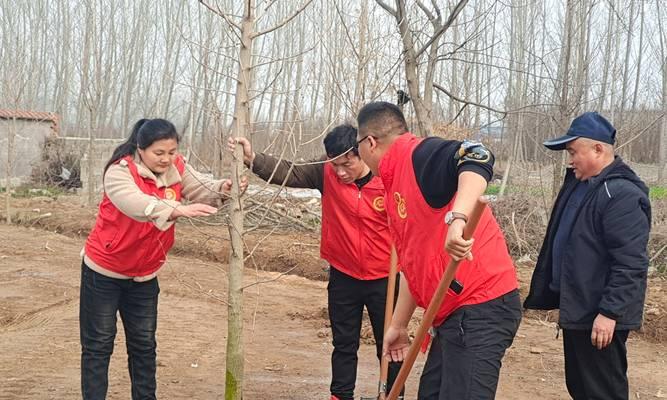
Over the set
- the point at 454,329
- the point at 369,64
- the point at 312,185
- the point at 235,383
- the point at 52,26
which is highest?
the point at 52,26

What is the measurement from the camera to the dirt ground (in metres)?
5.40

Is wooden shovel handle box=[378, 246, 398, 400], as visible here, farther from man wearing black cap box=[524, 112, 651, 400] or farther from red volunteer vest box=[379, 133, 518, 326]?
red volunteer vest box=[379, 133, 518, 326]

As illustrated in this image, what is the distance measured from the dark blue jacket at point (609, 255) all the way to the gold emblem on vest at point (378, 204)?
1.11 meters

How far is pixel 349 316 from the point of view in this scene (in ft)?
15.1

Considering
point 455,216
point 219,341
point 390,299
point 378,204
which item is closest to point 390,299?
point 390,299

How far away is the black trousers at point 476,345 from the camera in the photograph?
2.95 m

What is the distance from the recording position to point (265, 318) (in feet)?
26.5

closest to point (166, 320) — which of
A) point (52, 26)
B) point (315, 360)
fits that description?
point (315, 360)

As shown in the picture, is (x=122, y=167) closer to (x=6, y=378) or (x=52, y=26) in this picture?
(x=6, y=378)

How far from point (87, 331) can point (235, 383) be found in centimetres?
84

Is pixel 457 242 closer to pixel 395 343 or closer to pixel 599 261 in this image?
pixel 395 343

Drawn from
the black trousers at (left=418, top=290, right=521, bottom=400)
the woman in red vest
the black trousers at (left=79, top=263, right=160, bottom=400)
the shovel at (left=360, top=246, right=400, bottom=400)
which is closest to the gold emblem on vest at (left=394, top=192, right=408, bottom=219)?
the black trousers at (left=418, top=290, right=521, bottom=400)

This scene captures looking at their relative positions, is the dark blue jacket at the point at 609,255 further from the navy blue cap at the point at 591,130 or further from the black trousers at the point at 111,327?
the black trousers at the point at 111,327

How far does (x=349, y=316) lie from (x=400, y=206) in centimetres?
159
